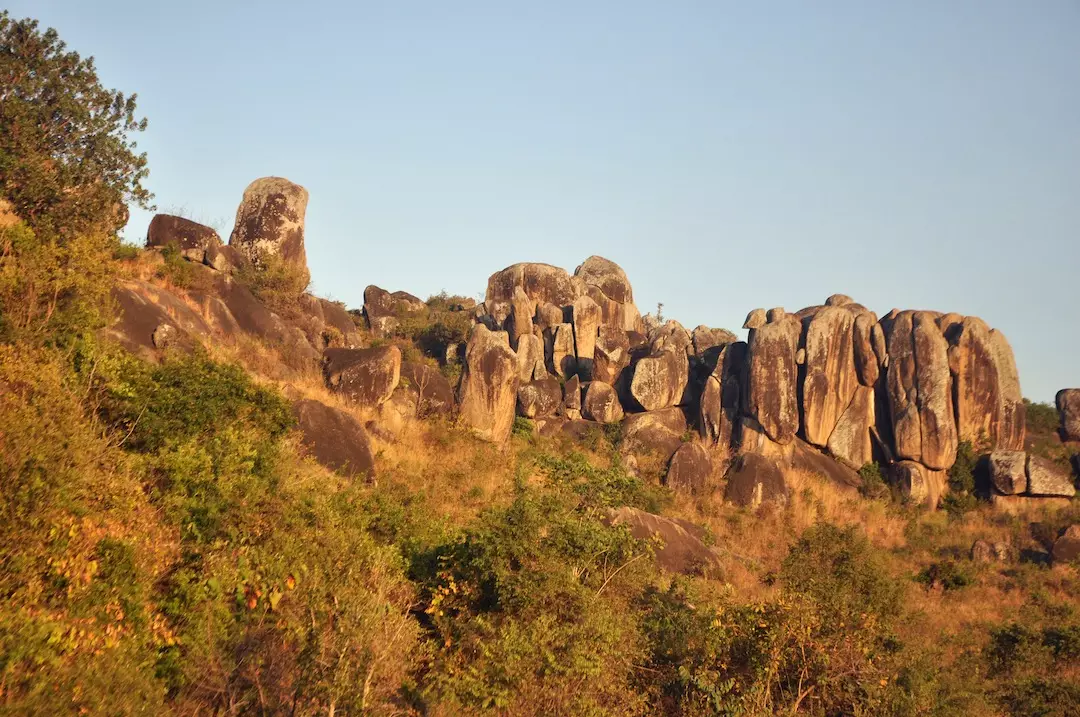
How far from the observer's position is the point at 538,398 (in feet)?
113

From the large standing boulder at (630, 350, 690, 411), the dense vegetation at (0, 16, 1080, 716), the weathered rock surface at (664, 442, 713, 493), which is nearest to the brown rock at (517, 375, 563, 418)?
the large standing boulder at (630, 350, 690, 411)

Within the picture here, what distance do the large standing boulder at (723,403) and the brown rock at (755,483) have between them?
1907mm

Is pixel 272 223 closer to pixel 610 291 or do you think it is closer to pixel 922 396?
pixel 610 291

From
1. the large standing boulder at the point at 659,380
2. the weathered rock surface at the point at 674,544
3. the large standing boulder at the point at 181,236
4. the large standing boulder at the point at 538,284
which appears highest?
the large standing boulder at the point at 538,284

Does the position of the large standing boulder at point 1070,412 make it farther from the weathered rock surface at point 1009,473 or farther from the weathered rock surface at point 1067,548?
the weathered rock surface at point 1067,548

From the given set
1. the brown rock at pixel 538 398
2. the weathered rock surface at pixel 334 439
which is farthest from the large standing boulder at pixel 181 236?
the brown rock at pixel 538 398

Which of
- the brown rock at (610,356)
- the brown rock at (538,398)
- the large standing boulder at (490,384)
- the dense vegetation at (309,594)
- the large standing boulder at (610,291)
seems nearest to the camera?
the dense vegetation at (309,594)

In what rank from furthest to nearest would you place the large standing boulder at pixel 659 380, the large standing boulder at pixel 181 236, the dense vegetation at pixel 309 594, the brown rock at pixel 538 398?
the large standing boulder at pixel 659 380, the brown rock at pixel 538 398, the large standing boulder at pixel 181 236, the dense vegetation at pixel 309 594

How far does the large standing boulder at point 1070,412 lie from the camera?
123ft

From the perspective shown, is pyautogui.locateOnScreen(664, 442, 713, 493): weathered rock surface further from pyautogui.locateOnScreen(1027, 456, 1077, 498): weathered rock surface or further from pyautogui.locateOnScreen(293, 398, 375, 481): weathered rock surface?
pyautogui.locateOnScreen(293, 398, 375, 481): weathered rock surface

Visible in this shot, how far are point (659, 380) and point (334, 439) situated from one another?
55.5 ft

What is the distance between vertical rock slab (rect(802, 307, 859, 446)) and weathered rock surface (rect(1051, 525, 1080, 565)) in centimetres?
838

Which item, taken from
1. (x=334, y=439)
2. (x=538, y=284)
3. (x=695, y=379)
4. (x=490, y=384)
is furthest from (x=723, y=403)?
(x=334, y=439)

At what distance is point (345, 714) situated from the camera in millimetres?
9797
